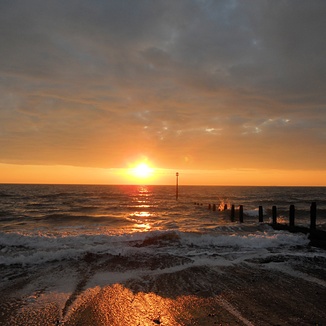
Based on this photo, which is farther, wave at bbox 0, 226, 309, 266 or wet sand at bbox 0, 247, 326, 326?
wave at bbox 0, 226, 309, 266

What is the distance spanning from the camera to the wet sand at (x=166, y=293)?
5805 mm

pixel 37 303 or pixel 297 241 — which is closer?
pixel 37 303

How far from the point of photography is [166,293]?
7277 millimetres

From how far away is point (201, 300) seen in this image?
6.77 m

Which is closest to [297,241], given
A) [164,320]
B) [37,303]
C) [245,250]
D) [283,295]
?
[245,250]

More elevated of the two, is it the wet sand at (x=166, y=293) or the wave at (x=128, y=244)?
the wet sand at (x=166, y=293)

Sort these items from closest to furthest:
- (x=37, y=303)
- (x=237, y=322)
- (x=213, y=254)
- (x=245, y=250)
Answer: (x=237, y=322) < (x=37, y=303) < (x=213, y=254) < (x=245, y=250)

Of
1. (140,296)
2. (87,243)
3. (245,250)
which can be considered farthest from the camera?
(87,243)

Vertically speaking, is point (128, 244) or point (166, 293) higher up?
point (166, 293)

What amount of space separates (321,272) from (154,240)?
334 inches

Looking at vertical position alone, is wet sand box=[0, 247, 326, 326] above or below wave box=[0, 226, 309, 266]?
above

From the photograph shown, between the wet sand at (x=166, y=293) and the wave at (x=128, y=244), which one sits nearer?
the wet sand at (x=166, y=293)

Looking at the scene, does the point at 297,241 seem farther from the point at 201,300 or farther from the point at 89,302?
the point at 89,302

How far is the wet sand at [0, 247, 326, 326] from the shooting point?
5.80 m
